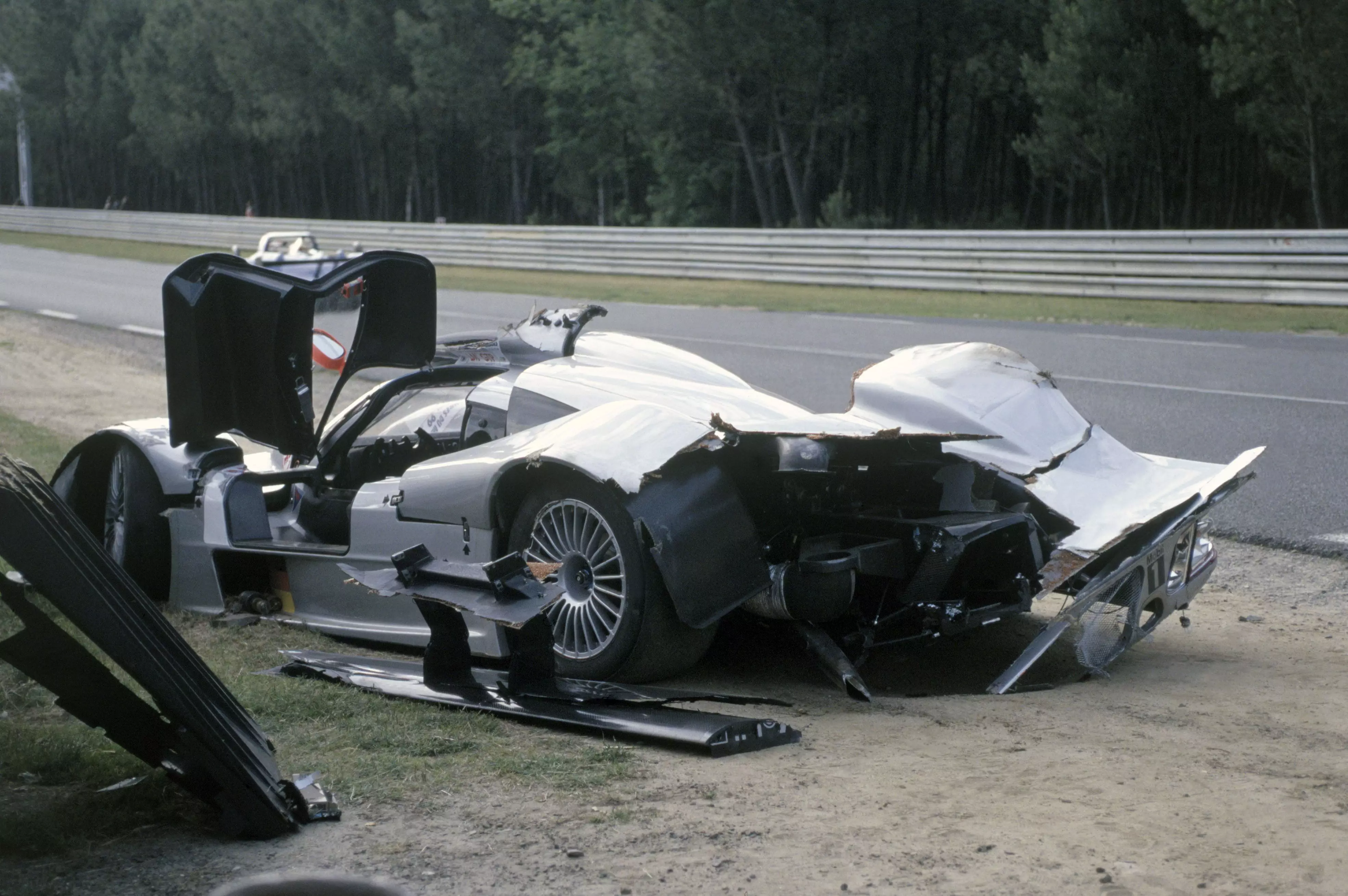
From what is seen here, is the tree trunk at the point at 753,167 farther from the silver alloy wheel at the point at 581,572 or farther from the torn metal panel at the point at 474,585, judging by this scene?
the torn metal panel at the point at 474,585

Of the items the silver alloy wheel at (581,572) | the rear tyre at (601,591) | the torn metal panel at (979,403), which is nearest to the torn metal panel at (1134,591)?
the torn metal panel at (979,403)

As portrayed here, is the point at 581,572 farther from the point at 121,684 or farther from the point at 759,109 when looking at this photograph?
the point at 759,109

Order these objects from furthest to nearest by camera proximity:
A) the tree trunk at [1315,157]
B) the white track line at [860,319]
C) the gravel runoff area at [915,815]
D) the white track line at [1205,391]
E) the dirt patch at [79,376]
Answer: the tree trunk at [1315,157] → the white track line at [860,319] → the dirt patch at [79,376] → the white track line at [1205,391] → the gravel runoff area at [915,815]

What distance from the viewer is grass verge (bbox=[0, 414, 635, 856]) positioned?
3.54 metres

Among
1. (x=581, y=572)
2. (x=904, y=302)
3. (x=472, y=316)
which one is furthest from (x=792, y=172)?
(x=581, y=572)

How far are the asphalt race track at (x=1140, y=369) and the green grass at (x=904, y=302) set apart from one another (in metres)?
0.79

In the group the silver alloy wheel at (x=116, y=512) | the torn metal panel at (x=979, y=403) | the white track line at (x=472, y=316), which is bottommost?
the silver alloy wheel at (x=116, y=512)

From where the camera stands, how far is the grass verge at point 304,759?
354 cm

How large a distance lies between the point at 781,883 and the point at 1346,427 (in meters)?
7.84

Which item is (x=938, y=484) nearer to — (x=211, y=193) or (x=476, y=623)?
(x=476, y=623)

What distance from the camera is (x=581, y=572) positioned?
4.72m

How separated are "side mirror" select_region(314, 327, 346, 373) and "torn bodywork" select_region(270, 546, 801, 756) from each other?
4.80ft

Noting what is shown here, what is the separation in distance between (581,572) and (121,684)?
1577 mm

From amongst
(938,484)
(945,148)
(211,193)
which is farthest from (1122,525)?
(211,193)
